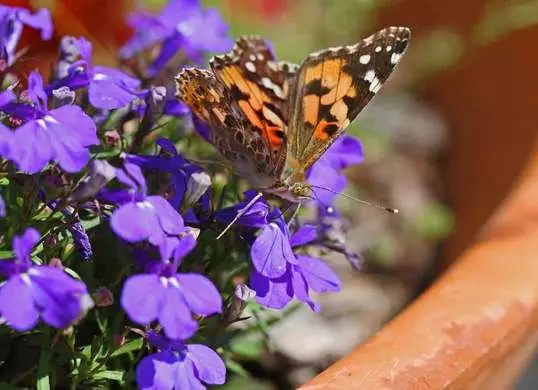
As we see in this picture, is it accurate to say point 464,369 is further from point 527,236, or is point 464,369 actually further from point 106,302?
point 106,302

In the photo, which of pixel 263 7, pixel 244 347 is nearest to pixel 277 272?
pixel 244 347

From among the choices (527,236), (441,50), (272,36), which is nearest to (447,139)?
(441,50)

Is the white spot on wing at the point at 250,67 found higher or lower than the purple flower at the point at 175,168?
higher

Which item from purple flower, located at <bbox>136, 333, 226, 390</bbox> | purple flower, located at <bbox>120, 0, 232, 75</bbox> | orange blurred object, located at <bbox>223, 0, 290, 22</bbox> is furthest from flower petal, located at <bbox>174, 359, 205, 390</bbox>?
orange blurred object, located at <bbox>223, 0, 290, 22</bbox>

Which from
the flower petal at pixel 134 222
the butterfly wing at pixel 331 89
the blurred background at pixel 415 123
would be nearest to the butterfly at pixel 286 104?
the butterfly wing at pixel 331 89

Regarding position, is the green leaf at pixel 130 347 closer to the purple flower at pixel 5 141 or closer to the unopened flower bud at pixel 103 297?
the unopened flower bud at pixel 103 297
